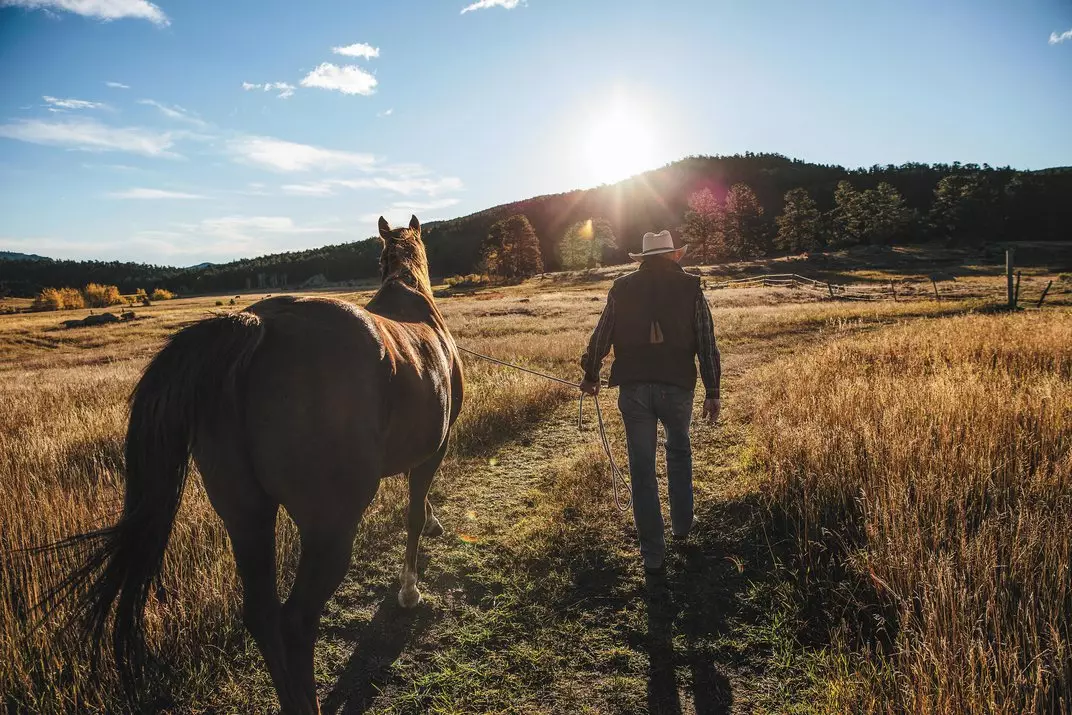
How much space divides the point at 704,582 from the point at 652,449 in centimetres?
107

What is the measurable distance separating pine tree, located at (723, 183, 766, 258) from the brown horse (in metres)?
92.6

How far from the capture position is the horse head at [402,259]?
15.5ft

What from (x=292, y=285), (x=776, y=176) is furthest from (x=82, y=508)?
(x=776, y=176)

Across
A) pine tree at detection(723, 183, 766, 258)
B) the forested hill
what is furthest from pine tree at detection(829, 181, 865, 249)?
pine tree at detection(723, 183, 766, 258)

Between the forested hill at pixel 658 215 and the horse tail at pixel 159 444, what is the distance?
92.6 m

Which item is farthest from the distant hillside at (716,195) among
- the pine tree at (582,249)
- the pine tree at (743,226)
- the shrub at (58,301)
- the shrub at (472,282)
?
the shrub at (58,301)

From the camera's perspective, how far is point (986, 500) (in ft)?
13.1

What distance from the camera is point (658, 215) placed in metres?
157

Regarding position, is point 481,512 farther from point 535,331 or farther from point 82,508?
point 535,331

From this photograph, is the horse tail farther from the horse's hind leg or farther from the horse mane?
Result: the horse mane

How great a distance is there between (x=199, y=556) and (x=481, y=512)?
2538 millimetres

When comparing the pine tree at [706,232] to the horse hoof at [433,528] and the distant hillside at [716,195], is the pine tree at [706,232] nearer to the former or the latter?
the distant hillside at [716,195]

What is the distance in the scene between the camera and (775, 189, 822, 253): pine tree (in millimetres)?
87000

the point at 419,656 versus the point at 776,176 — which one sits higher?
the point at 776,176
